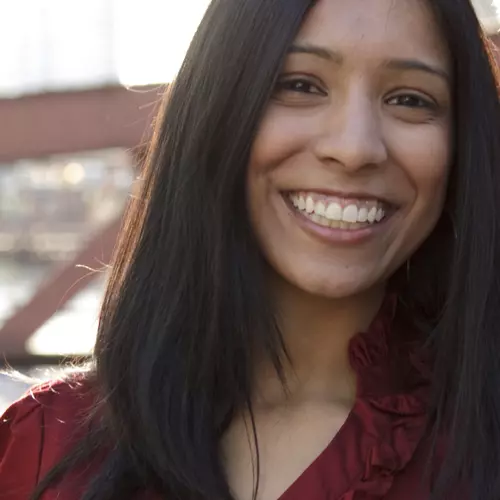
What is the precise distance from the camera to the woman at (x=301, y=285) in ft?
4.14

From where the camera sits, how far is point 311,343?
1432mm

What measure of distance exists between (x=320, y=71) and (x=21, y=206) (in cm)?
1256

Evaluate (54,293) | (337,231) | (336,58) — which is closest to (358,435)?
(337,231)

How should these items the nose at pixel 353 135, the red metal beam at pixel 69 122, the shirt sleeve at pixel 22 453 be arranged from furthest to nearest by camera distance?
the red metal beam at pixel 69 122 → the shirt sleeve at pixel 22 453 → the nose at pixel 353 135

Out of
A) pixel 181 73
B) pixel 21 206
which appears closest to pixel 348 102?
pixel 181 73

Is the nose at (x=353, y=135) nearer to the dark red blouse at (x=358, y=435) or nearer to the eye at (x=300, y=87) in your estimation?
the eye at (x=300, y=87)

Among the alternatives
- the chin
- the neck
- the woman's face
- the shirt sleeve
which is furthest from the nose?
the shirt sleeve

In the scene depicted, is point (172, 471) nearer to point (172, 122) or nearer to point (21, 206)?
point (172, 122)

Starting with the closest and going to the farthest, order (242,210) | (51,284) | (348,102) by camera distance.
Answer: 1. (348,102)
2. (242,210)
3. (51,284)

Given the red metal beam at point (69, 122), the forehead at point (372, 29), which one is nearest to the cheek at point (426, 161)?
the forehead at point (372, 29)

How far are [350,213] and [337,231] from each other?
32 millimetres

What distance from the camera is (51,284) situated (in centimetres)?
331

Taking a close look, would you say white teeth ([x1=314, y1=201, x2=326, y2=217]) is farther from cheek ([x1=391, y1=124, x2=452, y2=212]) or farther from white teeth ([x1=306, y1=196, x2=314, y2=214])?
cheek ([x1=391, y1=124, x2=452, y2=212])

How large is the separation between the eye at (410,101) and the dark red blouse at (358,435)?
327 millimetres
